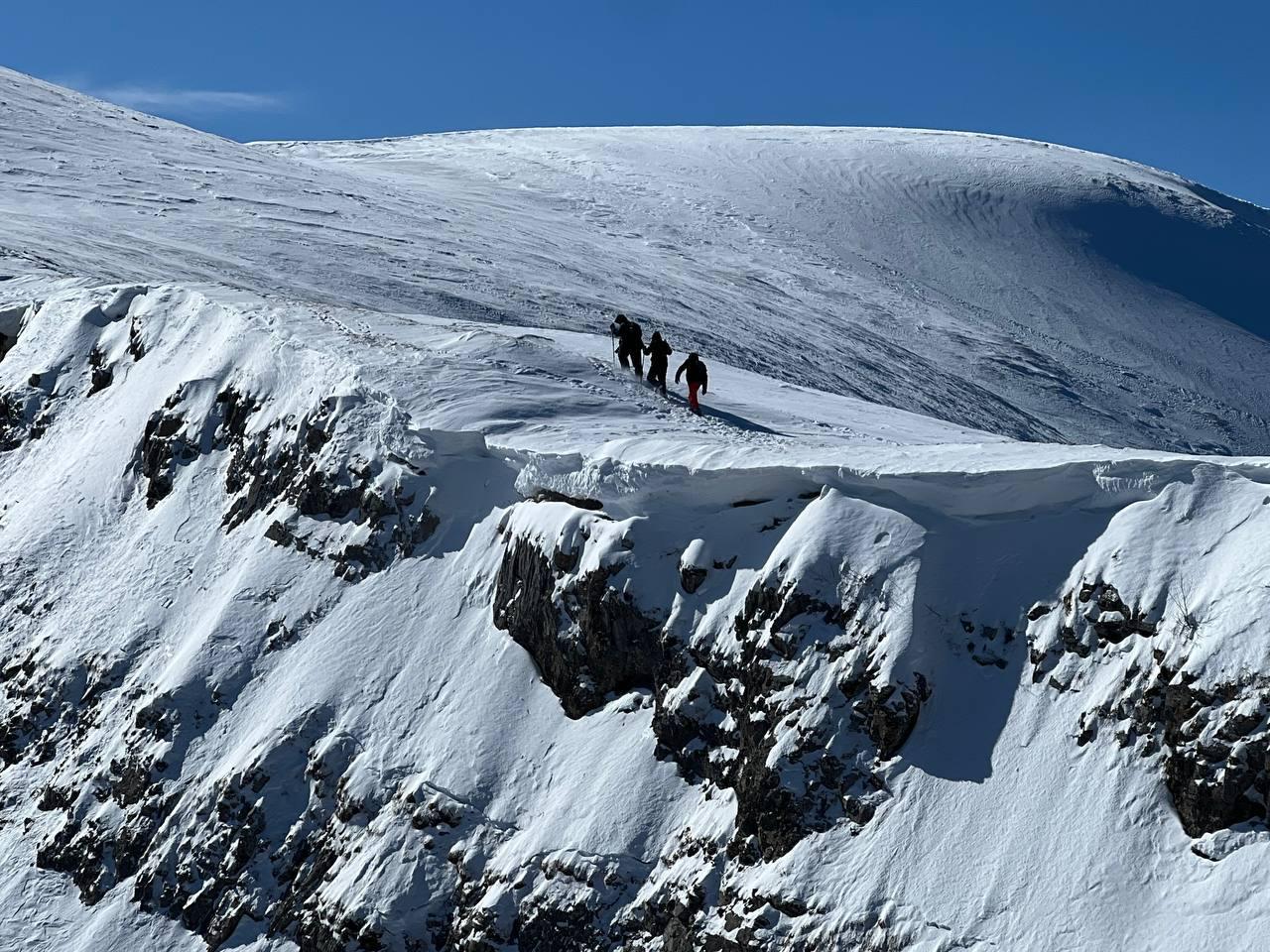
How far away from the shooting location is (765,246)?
51.0 metres

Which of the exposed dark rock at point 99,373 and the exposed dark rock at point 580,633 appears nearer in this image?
the exposed dark rock at point 580,633

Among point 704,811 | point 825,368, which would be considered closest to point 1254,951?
point 704,811

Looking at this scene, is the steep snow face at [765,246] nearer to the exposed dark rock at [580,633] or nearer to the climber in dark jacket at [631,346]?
the climber in dark jacket at [631,346]

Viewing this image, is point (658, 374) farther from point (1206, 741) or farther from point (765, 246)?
point (765, 246)

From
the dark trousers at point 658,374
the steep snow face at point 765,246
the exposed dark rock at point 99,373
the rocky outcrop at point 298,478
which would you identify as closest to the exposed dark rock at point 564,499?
the rocky outcrop at point 298,478

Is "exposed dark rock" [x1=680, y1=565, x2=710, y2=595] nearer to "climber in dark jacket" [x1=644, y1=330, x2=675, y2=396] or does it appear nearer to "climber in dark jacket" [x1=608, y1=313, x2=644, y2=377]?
"climber in dark jacket" [x1=644, y1=330, x2=675, y2=396]

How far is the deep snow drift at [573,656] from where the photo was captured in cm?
1170

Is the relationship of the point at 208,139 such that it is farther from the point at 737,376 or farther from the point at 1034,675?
the point at 1034,675

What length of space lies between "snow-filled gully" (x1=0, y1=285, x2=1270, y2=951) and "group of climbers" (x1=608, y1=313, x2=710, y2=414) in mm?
3972

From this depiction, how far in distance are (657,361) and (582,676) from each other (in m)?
7.37

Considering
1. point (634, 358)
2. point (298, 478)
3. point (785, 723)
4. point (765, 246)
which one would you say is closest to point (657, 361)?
point (634, 358)

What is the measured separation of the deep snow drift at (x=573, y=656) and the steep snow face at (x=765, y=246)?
9.27 metres

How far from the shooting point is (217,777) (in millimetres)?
16578

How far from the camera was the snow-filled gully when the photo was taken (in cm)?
1203
